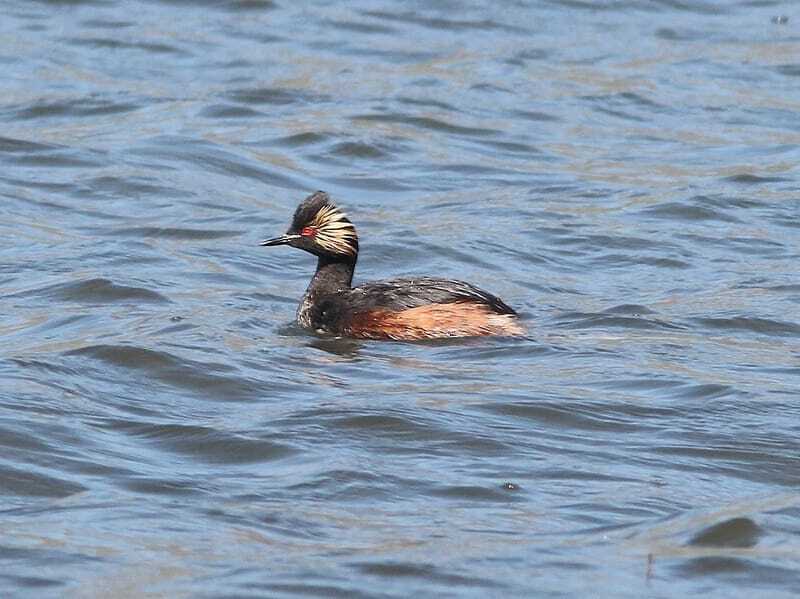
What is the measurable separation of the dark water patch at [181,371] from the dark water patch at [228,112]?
721 centimetres

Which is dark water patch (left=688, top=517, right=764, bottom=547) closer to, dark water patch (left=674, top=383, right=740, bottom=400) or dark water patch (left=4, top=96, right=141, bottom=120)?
dark water patch (left=674, top=383, right=740, bottom=400)

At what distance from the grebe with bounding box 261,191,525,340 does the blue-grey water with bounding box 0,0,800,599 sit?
0.46ft

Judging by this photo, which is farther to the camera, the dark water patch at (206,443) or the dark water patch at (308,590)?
the dark water patch at (206,443)

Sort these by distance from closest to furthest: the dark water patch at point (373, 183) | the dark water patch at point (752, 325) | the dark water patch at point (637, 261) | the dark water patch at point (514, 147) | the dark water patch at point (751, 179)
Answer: the dark water patch at point (752, 325), the dark water patch at point (637, 261), the dark water patch at point (373, 183), the dark water patch at point (751, 179), the dark water patch at point (514, 147)

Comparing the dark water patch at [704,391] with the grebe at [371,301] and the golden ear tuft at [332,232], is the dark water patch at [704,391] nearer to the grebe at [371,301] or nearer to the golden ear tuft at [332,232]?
the grebe at [371,301]

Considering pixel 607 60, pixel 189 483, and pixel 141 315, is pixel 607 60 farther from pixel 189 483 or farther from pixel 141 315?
pixel 189 483

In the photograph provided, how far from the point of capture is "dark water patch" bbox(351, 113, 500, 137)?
1620 cm

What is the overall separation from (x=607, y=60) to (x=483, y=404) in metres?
10.7

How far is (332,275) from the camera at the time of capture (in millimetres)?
10672

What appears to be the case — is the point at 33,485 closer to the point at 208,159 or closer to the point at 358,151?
the point at 208,159

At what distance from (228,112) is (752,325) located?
280 inches

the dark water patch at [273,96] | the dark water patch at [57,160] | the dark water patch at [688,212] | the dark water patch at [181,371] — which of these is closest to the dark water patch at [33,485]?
the dark water patch at [181,371]

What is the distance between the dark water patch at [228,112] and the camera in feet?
53.7

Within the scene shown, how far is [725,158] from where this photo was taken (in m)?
15.4
